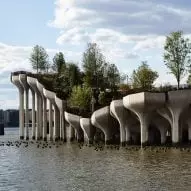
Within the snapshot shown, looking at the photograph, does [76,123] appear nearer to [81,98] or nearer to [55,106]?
[81,98]

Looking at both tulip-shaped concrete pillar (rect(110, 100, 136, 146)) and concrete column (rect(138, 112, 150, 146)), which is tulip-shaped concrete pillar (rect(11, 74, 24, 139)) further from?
concrete column (rect(138, 112, 150, 146))

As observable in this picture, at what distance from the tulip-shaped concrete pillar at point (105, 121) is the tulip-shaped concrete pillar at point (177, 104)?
40.0 ft

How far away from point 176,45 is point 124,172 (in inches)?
1585

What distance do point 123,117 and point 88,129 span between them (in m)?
→ 12.8

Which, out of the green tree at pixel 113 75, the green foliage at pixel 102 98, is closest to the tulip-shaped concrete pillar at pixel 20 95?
the green tree at pixel 113 75

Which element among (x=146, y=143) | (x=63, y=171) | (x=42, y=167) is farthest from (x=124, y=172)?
(x=146, y=143)

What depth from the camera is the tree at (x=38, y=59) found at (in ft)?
382

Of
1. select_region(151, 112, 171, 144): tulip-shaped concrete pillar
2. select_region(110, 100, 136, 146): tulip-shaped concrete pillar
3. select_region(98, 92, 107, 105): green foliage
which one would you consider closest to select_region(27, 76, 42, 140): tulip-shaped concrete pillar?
select_region(98, 92, 107, 105): green foliage

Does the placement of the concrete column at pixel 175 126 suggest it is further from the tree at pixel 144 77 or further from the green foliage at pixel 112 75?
the green foliage at pixel 112 75

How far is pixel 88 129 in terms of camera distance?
8156 cm

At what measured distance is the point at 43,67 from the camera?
386ft

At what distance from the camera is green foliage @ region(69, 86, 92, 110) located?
9362 centimetres

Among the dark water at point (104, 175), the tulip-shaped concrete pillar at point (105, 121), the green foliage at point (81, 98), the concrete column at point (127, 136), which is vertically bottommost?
the dark water at point (104, 175)

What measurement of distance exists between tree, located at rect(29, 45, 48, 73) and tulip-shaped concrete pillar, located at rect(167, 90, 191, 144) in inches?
2276
